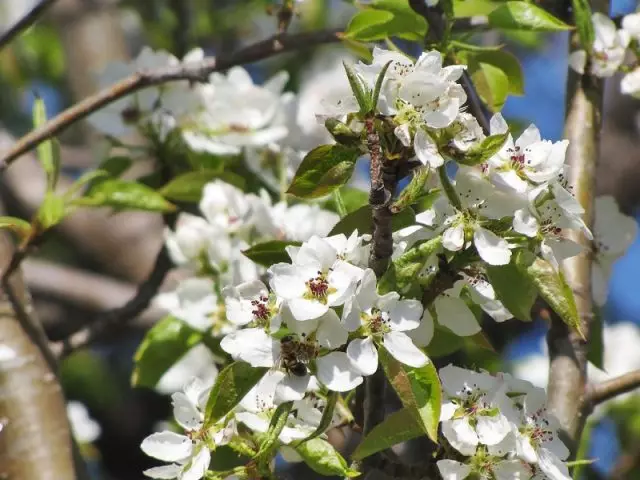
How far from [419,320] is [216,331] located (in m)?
0.51

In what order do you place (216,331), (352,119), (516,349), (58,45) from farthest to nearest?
(58,45) < (516,349) < (216,331) < (352,119)

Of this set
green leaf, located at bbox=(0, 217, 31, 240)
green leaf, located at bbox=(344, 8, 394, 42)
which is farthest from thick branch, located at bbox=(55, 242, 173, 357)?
green leaf, located at bbox=(344, 8, 394, 42)

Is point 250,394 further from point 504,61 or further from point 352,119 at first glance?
point 504,61

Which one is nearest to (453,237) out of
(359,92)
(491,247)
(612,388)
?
(491,247)

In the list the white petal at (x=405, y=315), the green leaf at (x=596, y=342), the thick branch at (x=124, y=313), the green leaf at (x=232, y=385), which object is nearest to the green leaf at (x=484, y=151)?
the white petal at (x=405, y=315)

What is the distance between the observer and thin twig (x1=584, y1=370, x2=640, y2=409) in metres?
1.15

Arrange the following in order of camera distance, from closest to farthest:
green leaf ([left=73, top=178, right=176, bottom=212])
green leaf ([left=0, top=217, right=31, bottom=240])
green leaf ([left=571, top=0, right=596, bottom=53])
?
1. green leaf ([left=0, top=217, right=31, bottom=240])
2. green leaf ([left=571, top=0, right=596, bottom=53])
3. green leaf ([left=73, top=178, right=176, bottom=212])

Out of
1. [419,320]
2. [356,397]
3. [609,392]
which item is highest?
[419,320]

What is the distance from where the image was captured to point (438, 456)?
36.6 inches

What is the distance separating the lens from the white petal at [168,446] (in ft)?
3.09

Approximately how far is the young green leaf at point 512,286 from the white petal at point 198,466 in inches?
11.5

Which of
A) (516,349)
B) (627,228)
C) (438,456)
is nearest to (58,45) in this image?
(516,349)

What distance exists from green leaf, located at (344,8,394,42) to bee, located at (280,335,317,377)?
1.27 ft

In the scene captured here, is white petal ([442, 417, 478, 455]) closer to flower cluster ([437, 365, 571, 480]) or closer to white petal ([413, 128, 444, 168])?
flower cluster ([437, 365, 571, 480])
